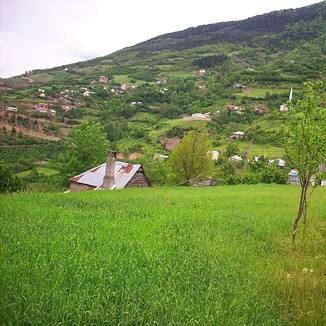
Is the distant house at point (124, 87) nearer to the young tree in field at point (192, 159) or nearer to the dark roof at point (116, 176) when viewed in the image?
the young tree in field at point (192, 159)

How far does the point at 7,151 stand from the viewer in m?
75.4

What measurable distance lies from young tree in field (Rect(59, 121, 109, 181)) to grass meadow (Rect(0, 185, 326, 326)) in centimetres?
3672

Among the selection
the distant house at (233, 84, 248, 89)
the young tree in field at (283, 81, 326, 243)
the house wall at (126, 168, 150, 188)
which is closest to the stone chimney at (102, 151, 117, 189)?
the house wall at (126, 168, 150, 188)

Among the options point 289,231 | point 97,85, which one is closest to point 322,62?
point 97,85

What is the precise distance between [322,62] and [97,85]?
366 ft

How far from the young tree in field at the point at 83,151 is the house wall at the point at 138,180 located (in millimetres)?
11126

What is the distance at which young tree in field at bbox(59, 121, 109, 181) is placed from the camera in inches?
1772

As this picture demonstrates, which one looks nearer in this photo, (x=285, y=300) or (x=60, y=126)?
(x=285, y=300)

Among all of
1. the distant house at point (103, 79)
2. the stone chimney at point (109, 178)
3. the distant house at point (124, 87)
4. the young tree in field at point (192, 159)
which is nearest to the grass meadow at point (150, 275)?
the stone chimney at point (109, 178)

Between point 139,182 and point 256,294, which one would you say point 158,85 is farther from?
point 256,294

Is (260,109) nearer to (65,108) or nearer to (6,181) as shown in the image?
(65,108)

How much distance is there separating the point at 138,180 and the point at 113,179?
4.60 m

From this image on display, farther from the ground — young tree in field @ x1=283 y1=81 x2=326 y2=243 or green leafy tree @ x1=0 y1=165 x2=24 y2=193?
young tree in field @ x1=283 y1=81 x2=326 y2=243

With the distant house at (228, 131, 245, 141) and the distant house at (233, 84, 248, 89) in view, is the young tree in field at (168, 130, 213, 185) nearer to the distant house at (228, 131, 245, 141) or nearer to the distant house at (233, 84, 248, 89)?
the distant house at (228, 131, 245, 141)
